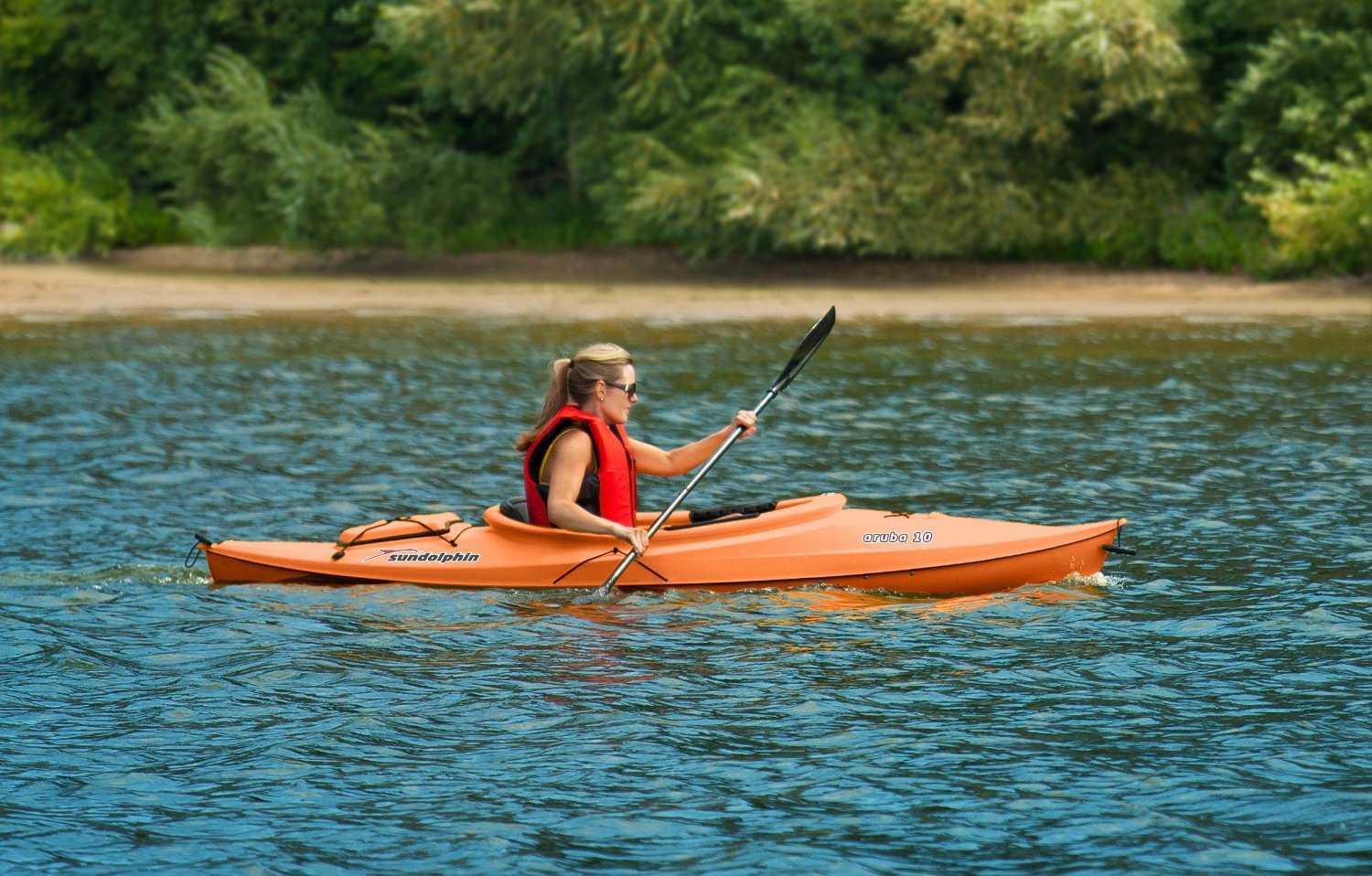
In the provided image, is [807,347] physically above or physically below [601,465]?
above

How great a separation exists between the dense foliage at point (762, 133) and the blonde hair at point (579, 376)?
15.2m

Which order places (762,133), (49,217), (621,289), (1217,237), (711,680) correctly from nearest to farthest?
(711,680)
(1217,237)
(762,133)
(621,289)
(49,217)

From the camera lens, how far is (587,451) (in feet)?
27.1

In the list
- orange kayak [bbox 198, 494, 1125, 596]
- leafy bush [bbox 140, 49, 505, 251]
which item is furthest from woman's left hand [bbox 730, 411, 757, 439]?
leafy bush [bbox 140, 49, 505, 251]

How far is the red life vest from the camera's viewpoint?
27.0 feet

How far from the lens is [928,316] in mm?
22031

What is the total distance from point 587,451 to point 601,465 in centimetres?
10

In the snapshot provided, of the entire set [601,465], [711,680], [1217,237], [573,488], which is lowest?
[711,680]

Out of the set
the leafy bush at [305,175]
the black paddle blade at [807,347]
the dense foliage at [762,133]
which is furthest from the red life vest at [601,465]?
the leafy bush at [305,175]

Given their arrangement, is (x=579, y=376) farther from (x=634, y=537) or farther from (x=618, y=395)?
(x=634, y=537)

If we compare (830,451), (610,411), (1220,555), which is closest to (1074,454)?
(830,451)

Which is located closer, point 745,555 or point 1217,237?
point 745,555

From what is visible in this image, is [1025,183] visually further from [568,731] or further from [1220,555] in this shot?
[568,731]

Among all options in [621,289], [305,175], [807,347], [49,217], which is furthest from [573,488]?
[49,217]
